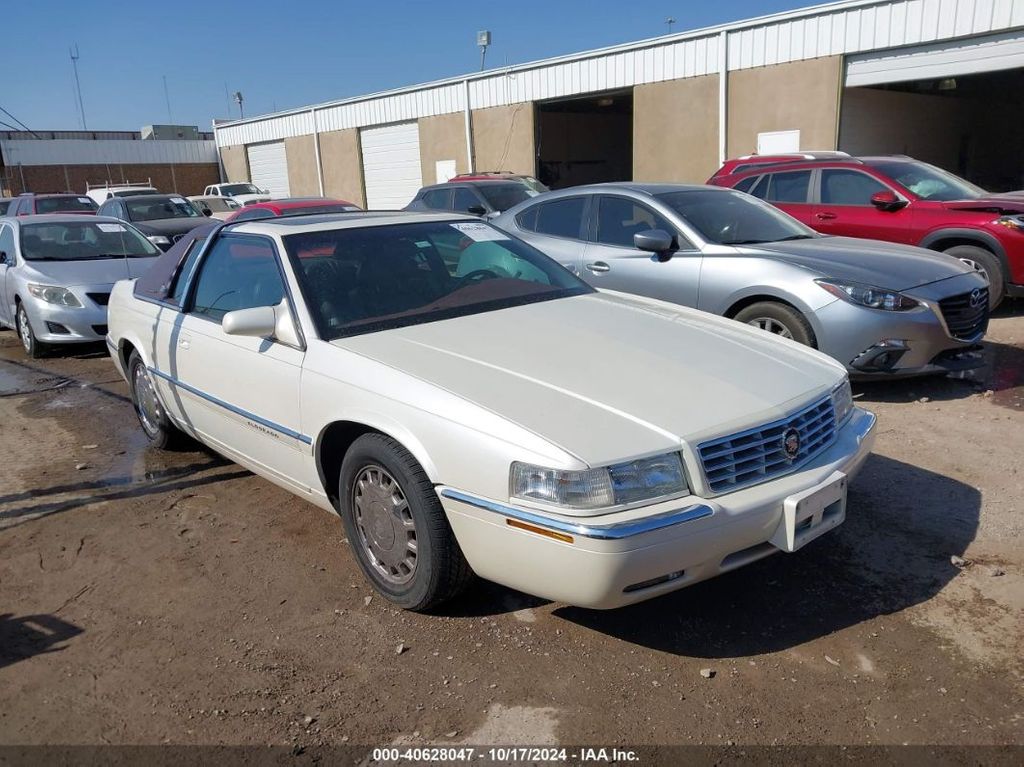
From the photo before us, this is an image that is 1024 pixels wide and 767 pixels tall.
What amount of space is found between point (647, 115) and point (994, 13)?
7257 millimetres

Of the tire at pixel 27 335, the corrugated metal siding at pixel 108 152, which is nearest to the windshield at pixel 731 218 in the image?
the tire at pixel 27 335

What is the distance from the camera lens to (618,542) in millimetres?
2676

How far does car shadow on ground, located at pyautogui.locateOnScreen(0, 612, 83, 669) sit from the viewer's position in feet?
11.0

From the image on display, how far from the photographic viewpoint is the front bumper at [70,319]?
28.5 feet

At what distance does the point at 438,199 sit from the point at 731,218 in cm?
698

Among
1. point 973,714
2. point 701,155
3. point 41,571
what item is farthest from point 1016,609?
point 701,155

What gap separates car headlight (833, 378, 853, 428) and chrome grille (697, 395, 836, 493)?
226 millimetres

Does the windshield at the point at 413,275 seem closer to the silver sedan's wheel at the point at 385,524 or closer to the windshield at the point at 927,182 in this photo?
the silver sedan's wheel at the point at 385,524

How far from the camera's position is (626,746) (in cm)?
264

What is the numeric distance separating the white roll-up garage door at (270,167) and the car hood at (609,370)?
3021 cm

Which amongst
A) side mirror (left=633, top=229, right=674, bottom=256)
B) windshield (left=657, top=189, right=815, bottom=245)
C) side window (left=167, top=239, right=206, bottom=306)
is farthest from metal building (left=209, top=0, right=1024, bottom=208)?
side window (left=167, top=239, right=206, bottom=306)

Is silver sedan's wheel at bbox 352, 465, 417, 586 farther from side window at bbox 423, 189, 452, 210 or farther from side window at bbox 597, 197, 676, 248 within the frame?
side window at bbox 423, 189, 452, 210

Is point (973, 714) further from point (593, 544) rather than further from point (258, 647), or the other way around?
point (258, 647)

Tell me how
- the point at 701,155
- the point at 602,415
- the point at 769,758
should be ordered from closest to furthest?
the point at 769,758
the point at 602,415
the point at 701,155
